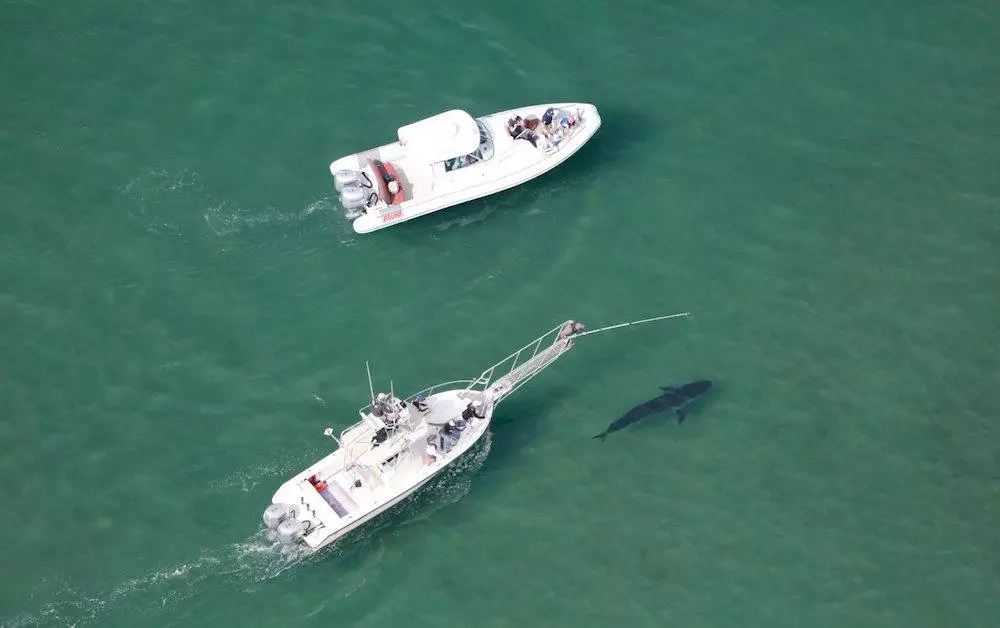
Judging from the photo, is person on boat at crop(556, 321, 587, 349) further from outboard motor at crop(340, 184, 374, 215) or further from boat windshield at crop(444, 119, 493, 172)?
outboard motor at crop(340, 184, 374, 215)

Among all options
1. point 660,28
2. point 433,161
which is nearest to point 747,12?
point 660,28

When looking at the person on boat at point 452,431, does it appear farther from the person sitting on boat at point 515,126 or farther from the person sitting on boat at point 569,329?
the person sitting on boat at point 515,126

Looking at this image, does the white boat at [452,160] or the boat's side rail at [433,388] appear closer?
the boat's side rail at [433,388]

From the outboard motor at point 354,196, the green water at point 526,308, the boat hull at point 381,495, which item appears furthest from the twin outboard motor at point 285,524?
the outboard motor at point 354,196

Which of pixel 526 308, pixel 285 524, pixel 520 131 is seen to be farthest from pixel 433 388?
pixel 520 131

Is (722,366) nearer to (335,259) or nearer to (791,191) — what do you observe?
(791,191)

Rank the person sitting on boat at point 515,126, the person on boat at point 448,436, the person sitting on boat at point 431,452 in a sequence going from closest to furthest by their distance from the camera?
the person sitting on boat at point 431,452 → the person on boat at point 448,436 → the person sitting on boat at point 515,126

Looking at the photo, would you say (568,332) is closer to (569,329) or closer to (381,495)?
(569,329)

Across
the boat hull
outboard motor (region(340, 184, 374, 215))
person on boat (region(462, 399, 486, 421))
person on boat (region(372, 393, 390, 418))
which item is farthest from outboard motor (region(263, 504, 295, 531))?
outboard motor (region(340, 184, 374, 215))

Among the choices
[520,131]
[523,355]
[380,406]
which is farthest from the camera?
[520,131]
